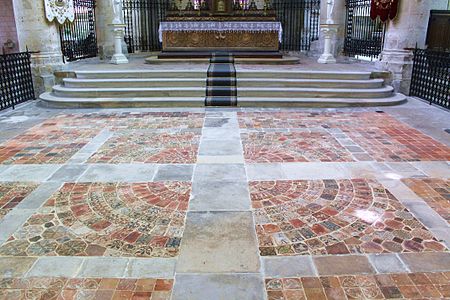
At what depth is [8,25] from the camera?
514 inches

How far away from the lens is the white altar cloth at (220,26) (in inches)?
420

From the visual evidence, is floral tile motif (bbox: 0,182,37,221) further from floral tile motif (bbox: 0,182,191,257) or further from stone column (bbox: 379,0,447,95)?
stone column (bbox: 379,0,447,95)

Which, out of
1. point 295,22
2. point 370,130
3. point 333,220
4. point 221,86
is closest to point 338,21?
point 295,22

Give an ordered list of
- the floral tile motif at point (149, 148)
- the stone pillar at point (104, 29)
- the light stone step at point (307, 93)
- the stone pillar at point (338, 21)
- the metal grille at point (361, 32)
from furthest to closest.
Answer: the stone pillar at point (104, 29), the stone pillar at point (338, 21), the metal grille at point (361, 32), the light stone step at point (307, 93), the floral tile motif at point (149, 148)

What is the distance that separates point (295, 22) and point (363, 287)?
1381cm

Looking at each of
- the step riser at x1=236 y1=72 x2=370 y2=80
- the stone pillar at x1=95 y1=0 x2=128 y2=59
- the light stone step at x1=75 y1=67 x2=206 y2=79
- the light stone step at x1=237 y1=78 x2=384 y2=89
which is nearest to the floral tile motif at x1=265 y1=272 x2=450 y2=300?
the light stone step at x1=237 y1=78 x2=384 y2=89

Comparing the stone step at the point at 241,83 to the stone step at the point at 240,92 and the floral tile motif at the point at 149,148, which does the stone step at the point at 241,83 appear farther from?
the floral tile motif at the point at 149,148

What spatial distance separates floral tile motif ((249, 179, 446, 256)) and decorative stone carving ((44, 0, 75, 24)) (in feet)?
21.4

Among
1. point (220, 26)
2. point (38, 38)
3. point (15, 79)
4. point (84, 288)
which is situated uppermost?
point (220, 26)

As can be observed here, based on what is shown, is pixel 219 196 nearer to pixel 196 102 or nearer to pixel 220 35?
pixel 196 102

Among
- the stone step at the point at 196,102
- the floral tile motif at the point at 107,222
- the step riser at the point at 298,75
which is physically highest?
the step riser at the point at 298,75

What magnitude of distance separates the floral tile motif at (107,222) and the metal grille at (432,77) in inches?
221

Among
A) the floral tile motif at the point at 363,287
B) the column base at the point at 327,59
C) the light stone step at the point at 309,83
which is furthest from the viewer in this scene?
the column base at the point at 327,59

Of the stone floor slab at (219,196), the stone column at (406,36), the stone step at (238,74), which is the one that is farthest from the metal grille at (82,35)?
the stone floor slab at (219,196)
